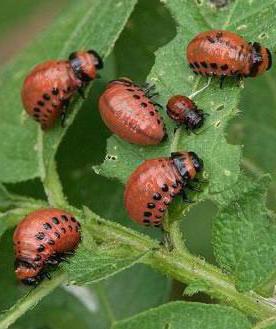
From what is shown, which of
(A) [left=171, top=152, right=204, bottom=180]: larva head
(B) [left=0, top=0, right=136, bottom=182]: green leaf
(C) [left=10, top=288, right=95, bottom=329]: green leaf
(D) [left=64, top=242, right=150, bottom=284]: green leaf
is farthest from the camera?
(C) [left=10, top=288, right=95, bottom=329]: green leaf

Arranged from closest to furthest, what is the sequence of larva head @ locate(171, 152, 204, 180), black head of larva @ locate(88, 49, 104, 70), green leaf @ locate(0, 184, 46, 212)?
larva head @ locate(171, 152, 204, 180) → green leaf @ locate(0, 184, 46, 212) → black head of larva @ locate(88, 49, 104, 70)

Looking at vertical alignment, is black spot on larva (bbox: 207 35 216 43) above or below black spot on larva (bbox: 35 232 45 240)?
above

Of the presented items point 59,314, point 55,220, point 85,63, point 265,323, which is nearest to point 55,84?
point 85,63

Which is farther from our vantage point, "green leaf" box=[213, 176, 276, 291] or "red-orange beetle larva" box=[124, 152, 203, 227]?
"red-orange beetle larva" box=[124, 152, 203, 227]

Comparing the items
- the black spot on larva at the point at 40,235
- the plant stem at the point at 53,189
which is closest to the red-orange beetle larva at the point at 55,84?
the plant stem at the point at 53,189

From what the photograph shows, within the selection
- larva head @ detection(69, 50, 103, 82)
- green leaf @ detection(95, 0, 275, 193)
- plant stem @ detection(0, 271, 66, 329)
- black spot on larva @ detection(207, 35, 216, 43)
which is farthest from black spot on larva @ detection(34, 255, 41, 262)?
black spot on larva @ detection(207, 35, 216, 43)

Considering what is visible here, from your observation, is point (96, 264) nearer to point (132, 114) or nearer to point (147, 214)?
point (147, 214)

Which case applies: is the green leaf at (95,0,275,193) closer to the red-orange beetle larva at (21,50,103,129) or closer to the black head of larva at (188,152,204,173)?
the black head of larva at (188,152,204,173)

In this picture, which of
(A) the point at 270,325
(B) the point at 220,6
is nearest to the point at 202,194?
(A) the point at 270,325
